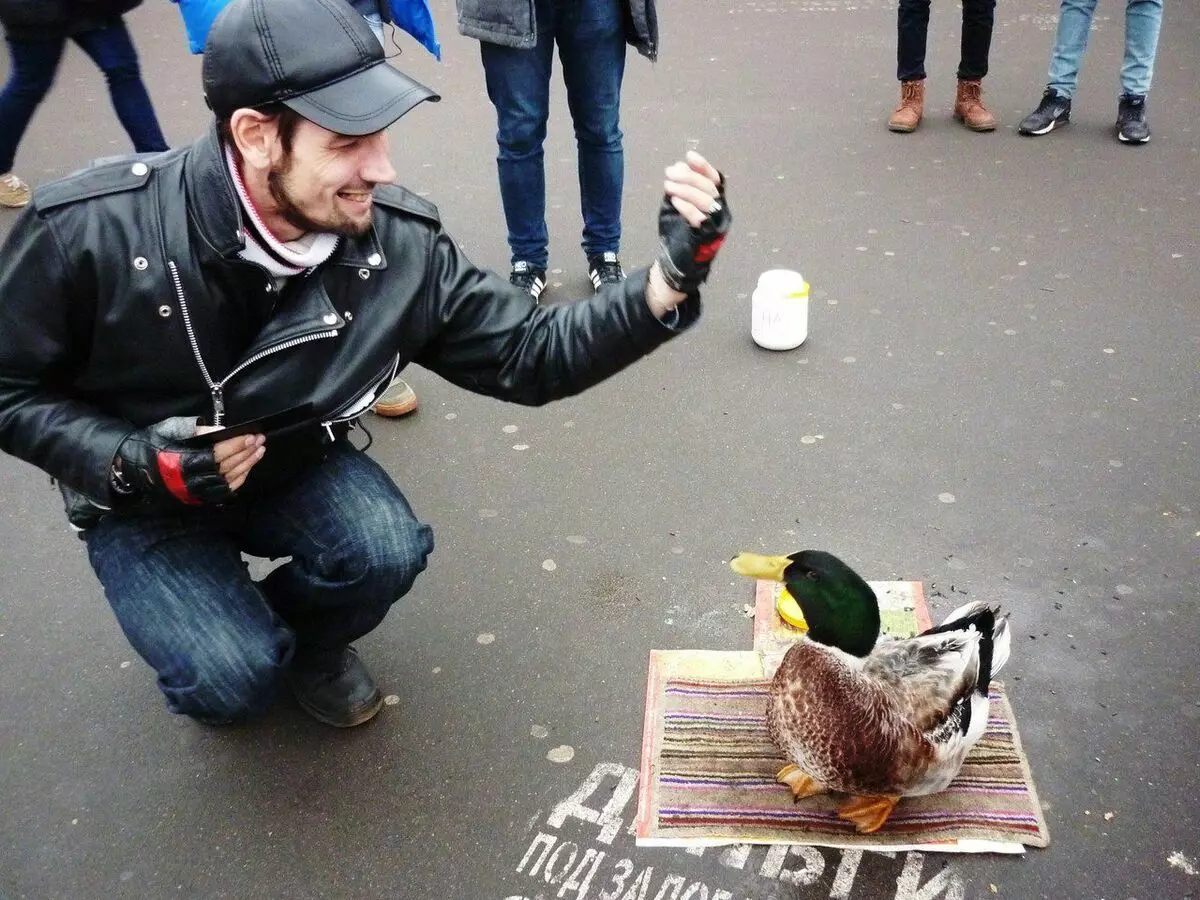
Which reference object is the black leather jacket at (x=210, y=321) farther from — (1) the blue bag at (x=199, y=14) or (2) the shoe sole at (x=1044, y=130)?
(2) the shoe sole at (x=1044, y=130)

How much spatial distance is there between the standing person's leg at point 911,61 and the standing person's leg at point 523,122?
2.67 meters

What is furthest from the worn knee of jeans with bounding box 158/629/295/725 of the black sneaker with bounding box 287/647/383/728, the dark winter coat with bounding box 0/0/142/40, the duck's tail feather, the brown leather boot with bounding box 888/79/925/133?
the brown leather boot with bounding box 888/79/925/133

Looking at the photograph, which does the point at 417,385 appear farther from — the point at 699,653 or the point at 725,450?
the point at 699,653

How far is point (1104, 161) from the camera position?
5348 mm

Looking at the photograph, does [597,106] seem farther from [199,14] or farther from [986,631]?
[986,631]

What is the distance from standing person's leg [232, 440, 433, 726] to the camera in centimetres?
232

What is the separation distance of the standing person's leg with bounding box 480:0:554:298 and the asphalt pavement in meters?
0.37

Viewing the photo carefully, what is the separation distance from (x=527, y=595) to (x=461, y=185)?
10.9ft

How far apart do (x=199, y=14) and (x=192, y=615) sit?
89.9 inches

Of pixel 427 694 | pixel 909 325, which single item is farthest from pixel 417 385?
pixel 909 325

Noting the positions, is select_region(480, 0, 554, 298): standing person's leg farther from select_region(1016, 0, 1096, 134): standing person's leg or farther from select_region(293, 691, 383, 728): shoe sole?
select_region(1016, 0, 1096, 134): standing person's leg

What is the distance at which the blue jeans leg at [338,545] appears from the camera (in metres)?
2.32

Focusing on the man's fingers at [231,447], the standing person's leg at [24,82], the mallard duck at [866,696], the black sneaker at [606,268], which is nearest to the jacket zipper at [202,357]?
the man's fingers at [231,447]

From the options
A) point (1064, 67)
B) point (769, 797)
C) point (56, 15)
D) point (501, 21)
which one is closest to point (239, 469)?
point (769, 797)
